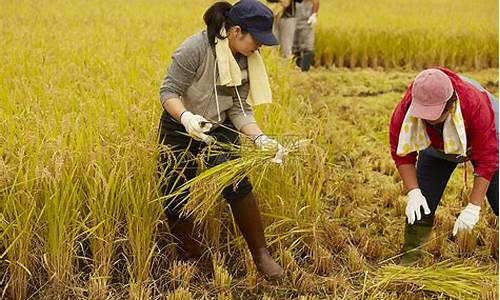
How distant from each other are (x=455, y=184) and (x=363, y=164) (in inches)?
24.3

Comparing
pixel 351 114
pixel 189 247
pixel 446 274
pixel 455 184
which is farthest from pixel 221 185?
pixel 351 114

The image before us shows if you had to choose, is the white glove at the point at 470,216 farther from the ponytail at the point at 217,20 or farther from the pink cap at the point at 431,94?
the ponytail at the point at 217,20

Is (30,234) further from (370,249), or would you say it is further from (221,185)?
(370,249)

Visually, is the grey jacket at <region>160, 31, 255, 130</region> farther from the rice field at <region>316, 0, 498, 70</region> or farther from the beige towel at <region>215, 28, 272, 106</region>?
the rice field at <region>316, 0, 498, 70</region>

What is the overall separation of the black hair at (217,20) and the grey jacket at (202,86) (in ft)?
0.14

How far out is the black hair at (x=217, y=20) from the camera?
7.73 feet

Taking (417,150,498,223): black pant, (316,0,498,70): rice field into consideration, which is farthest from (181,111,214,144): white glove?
(316,0,498,70): rice field

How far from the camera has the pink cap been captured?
7.66ft

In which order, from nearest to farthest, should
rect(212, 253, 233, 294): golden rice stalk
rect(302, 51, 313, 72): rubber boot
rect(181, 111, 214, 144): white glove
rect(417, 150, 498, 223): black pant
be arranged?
1. rect(181, 111, 214, 144): white glove
2. rect(212, 253, 233, 294): golden rice stalk
3. rect(417, 150, 498, 223): black pant
4. rect(302, 51, 313, 72): rubber boot

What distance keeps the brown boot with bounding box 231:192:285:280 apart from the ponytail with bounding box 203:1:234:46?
60 cm

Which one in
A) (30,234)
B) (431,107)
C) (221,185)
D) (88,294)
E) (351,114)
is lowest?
(351,114)

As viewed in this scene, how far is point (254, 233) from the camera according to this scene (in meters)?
2.45

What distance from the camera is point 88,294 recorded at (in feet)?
7.86

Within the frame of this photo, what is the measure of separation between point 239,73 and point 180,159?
39cm
